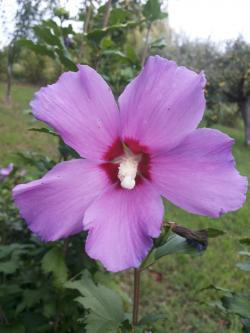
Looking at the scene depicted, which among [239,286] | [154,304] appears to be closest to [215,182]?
[154,304]

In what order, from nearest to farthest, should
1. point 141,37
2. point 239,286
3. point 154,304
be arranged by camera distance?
point 154,304, point 239,286, point 141,37

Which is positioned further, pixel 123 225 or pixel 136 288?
pixel 136 288

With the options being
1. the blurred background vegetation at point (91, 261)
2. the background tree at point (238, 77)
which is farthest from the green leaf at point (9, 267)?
the background tree at point (238, 77)

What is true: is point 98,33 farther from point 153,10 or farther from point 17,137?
point 17,137

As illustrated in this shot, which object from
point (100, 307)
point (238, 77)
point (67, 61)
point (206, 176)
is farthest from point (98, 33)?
point (238, 77)

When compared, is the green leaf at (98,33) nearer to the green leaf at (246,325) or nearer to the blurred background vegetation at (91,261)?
the blurred background vegetation at (91,261)

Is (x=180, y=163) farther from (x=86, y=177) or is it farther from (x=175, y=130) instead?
(x=86, y=177)
